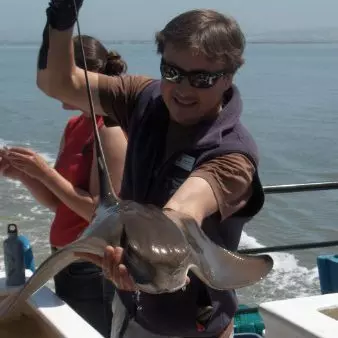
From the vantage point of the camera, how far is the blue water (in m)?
8.82

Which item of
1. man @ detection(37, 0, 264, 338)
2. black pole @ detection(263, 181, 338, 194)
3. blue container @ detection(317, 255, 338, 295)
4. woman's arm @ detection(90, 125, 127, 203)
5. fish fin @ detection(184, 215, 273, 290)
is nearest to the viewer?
fish fin @ detection(184, 215, 273, 290)

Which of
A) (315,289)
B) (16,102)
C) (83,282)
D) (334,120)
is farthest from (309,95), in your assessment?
(83,282)

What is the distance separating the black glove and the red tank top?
30.9 inches

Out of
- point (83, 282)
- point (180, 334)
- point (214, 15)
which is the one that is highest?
point (214, 15)

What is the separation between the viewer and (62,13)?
238cm

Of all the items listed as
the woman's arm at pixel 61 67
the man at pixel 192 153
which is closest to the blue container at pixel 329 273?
the man at pixel 192 153

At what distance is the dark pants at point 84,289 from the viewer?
3197mm

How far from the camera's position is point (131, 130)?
2.46 m

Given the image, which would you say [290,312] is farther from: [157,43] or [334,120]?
[334,120]

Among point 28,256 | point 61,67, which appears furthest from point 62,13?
point 28,256

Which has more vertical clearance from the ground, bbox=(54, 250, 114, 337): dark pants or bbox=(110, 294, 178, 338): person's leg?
bbox=(110, 294, 178, 338): person's leg

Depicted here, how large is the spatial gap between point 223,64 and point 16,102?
2459 centimetres

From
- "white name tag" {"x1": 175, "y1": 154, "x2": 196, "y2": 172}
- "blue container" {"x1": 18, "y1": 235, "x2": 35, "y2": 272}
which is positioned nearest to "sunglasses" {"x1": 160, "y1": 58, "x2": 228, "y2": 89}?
"white name tag" {"x1": 175, "y1": 154, "x2": 196, "y2": 172}

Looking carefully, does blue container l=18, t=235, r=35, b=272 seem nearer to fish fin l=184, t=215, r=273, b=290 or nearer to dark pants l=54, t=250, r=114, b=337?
dark pants l=54, t=250, r=114, b=337
